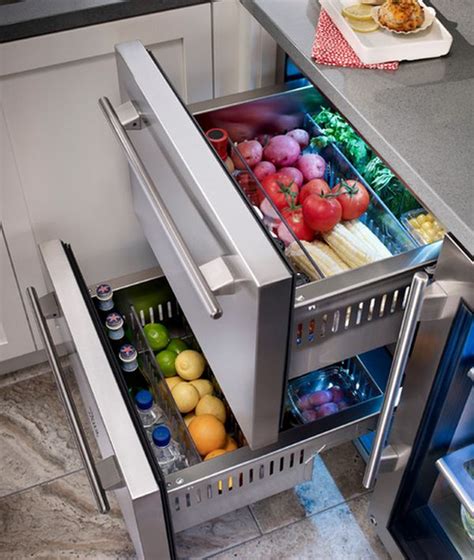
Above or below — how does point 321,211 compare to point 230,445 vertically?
above

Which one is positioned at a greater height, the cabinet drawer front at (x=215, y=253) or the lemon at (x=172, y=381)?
the cabinet drawer front at (x=215, y=253)

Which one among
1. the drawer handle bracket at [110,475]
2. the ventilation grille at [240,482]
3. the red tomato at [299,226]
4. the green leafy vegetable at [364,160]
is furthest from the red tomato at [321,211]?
the drawer handle bracket at [110,475]

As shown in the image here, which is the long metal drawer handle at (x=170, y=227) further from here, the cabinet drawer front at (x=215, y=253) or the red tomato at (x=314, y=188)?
the red tomato at (x=314, y=188)

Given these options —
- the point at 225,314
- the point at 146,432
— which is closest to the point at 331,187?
the point at 225,314

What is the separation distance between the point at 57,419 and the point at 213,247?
87cm

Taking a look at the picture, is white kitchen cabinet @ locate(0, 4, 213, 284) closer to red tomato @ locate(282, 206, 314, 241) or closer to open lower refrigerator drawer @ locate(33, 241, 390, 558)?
open lower refrigerator drawer @ locate(33, 241, 390, 558)

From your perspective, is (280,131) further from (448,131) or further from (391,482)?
(391,482)

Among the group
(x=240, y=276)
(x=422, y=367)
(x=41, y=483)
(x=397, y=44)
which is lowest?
(x=41, y=483)

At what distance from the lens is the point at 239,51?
1.34 m

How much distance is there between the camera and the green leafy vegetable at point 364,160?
1245mm

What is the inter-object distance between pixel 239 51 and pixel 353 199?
366 millimetres

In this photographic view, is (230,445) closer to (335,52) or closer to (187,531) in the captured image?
(187,531)

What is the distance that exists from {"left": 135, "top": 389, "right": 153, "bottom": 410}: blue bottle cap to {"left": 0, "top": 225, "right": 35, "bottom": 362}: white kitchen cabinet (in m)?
0.36

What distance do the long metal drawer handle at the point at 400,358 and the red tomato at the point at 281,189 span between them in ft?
1.02
